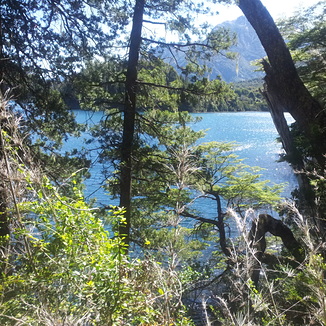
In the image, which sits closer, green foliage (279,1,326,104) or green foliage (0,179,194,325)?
green foliage (0,179,194,325)

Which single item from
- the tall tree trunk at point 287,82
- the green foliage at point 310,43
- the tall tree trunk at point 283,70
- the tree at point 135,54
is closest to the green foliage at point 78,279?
the tree at point 135,54

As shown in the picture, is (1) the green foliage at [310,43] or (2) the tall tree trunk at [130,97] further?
(1) the green foliage at [310,43]

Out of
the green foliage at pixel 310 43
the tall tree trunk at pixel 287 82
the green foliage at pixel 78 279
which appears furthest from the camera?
the green foliage at pixel 310 43

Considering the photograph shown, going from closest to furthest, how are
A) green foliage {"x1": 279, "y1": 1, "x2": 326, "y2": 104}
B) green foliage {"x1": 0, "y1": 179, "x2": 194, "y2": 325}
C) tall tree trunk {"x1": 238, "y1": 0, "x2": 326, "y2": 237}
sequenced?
green foliage {"x1": 0, "y1": 179, "x2": 194, "y2": 325} < tall tree trunk {"x1": 238, "y1": 0, "x2": 326, "y2": 237} < green foliage {"x1": 279, "y1": 1, "x2": 326, "y2": 104}

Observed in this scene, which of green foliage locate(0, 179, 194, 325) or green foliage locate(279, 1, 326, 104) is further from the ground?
green foliage locate(279, 1, 326, 104)

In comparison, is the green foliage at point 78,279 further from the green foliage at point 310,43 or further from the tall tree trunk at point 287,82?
the green foliage at point 310,43

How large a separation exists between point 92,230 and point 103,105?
204 inches

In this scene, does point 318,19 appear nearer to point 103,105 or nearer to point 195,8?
point 195,8

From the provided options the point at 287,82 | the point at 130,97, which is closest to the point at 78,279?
the point at 130,97

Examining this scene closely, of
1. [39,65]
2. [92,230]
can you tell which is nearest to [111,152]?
[39,65]

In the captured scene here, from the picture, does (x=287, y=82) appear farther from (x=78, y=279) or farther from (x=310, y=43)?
(x=78, y=279)

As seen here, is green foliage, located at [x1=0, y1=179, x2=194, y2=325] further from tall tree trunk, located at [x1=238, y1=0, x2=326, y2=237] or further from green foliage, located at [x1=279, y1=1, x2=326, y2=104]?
green foliage, located at [x1=279, y1=1, x2=326, y2=104]

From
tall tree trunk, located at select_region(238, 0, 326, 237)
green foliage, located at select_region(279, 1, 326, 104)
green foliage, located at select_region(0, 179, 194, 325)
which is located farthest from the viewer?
green foliage, located at select_region(279, 1, 326, 104)

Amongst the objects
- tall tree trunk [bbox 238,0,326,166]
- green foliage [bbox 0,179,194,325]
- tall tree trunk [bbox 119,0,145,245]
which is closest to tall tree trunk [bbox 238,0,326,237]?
tall tree trunk [bbox 238,0,326,166]
